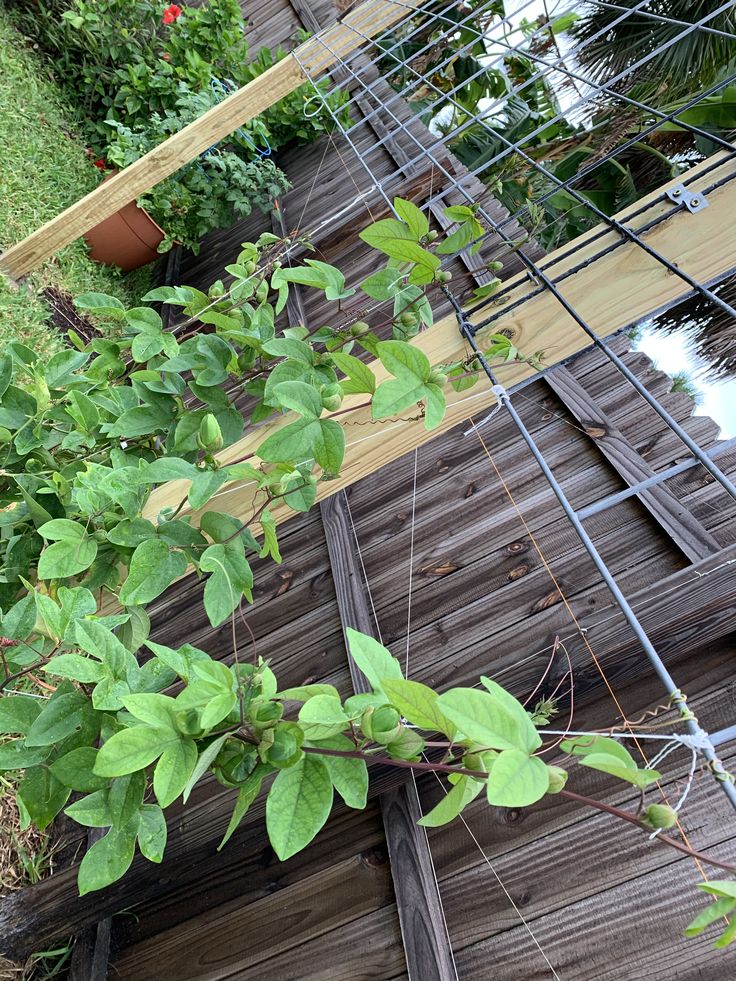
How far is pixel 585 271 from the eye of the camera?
811 millimetres

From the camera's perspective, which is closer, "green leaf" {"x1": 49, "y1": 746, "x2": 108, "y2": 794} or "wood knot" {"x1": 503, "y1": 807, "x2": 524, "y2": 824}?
"green leaf" {"x1": 49, "y1": 746, "x2": 108, "y2": 794}

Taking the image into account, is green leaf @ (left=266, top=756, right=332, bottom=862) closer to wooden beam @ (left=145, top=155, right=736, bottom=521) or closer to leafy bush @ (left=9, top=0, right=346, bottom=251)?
wooden beam @ (left=145, top=155, right=736, bottom=521)

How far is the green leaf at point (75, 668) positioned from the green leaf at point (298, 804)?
22cm

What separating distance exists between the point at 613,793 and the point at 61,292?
276 cm

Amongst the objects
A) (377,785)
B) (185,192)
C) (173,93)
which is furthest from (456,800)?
(173,93)

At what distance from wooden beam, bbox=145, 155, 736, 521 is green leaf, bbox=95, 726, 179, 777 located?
1.27ft

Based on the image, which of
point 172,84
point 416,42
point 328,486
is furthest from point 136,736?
point 416,42

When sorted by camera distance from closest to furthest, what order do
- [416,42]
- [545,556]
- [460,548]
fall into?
[545,556] < [460,548] < [416,42]

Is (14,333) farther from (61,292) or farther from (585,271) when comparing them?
(585,271)

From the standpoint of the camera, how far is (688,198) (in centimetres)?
77

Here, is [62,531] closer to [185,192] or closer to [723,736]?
[723,736]

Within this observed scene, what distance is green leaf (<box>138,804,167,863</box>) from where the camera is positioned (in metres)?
0.63

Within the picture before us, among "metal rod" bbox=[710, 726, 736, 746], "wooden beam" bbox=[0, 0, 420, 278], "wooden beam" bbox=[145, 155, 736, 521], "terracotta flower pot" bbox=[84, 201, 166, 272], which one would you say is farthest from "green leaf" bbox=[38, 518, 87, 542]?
"terracotta flower pot" bbox=[84, 201, 166, 272]

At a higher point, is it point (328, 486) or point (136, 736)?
point (136, 736)
